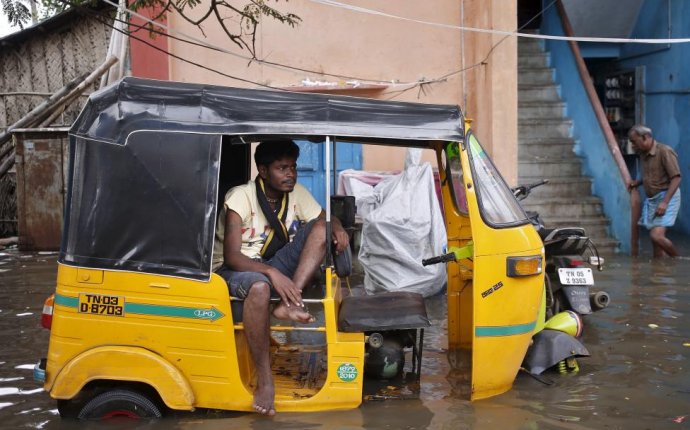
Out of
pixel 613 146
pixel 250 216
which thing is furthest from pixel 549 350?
pixel 613 146

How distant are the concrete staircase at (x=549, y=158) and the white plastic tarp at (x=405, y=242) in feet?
10.4

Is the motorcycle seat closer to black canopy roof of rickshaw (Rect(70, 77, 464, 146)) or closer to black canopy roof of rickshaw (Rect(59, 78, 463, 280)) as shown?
black canopy roof of rickshaw (Rect(70, 77, 464, 146))

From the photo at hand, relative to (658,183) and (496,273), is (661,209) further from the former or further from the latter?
(496,273)

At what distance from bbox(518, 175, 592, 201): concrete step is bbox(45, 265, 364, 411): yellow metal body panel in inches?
304

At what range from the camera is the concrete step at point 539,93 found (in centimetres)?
1298

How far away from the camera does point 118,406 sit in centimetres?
485

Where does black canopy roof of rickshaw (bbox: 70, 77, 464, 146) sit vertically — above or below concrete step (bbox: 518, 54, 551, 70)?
below

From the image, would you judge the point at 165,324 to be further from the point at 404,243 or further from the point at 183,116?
the point at 404,243

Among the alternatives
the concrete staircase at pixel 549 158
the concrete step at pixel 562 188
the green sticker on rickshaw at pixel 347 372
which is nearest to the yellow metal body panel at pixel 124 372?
the green sticker on rickshaw at pixel 347 372

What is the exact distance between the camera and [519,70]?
43.8ft

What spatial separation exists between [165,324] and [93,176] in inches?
37.2

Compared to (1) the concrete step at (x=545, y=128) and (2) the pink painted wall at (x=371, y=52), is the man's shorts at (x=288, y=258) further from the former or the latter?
(1) the concrete step at (x=545, y=128)

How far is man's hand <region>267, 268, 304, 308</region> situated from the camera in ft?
16.0

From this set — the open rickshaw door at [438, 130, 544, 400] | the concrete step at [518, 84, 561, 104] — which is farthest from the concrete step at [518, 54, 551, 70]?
the open rickshaw door at [438, 130, 544, 400]
